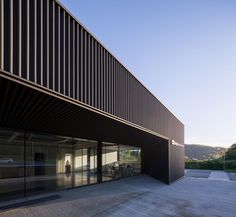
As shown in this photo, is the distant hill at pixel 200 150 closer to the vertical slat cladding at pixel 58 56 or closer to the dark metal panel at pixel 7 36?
the vertical slat cladding at pixel 58 56

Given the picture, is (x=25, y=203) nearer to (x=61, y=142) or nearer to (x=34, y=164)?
(x=34, y=164)

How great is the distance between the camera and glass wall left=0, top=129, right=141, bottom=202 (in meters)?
12.1

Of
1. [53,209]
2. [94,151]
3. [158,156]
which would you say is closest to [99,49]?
[53,209]

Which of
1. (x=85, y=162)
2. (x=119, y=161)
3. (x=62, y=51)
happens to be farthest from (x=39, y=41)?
(x=119, y=161)

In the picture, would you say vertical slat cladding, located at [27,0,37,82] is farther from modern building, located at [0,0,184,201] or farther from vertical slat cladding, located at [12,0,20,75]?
vertical slat cladding, located at [12,0,20,75]

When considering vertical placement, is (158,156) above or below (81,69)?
below

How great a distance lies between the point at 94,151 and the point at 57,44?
41.8ft

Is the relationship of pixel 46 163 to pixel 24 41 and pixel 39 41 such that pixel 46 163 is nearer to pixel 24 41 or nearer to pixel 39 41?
pixel 39 41

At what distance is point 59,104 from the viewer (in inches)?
309

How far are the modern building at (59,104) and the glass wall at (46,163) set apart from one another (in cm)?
4

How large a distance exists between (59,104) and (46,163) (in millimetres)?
7227

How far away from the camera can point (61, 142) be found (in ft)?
49.9

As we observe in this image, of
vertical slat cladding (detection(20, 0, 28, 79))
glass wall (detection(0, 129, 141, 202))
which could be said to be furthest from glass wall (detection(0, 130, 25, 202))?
vertical slat cladding (detection(20, 0, 28, 79))

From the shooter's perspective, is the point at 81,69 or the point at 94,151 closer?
the point at 81,69
